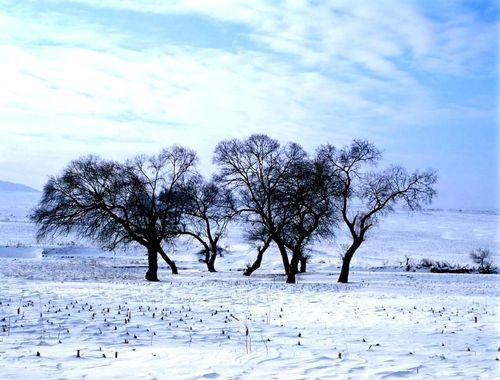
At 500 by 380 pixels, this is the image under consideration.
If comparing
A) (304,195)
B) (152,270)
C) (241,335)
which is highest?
(304,195)

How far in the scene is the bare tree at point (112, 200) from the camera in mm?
29219

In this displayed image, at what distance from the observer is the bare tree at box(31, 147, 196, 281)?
2922 cm

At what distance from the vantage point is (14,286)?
19.0 metres

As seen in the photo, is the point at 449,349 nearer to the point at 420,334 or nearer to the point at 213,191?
→ the point at 420,334

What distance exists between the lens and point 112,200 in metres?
29.8

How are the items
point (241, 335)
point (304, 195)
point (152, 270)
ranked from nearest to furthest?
point (241, 335)
point (152, 270)
point (304, 195)

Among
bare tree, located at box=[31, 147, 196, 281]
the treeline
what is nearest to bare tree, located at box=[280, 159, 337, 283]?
the treeline

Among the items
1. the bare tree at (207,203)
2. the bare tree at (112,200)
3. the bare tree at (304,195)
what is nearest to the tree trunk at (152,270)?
the bare tree at (112,200)

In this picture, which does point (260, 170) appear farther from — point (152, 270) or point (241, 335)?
point (241, 335)

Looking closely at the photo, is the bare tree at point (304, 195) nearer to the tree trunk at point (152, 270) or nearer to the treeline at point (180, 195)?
the treeline at point (180, 195)

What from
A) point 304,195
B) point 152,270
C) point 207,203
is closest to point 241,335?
point 304,195

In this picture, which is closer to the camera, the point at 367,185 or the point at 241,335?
the point at 241,335

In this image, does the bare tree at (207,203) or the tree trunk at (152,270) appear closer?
the tree trunk at (152,270)

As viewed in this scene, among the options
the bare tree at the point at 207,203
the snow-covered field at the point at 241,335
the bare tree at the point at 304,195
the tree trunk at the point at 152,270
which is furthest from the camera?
the bare tree at the point at 207,203
